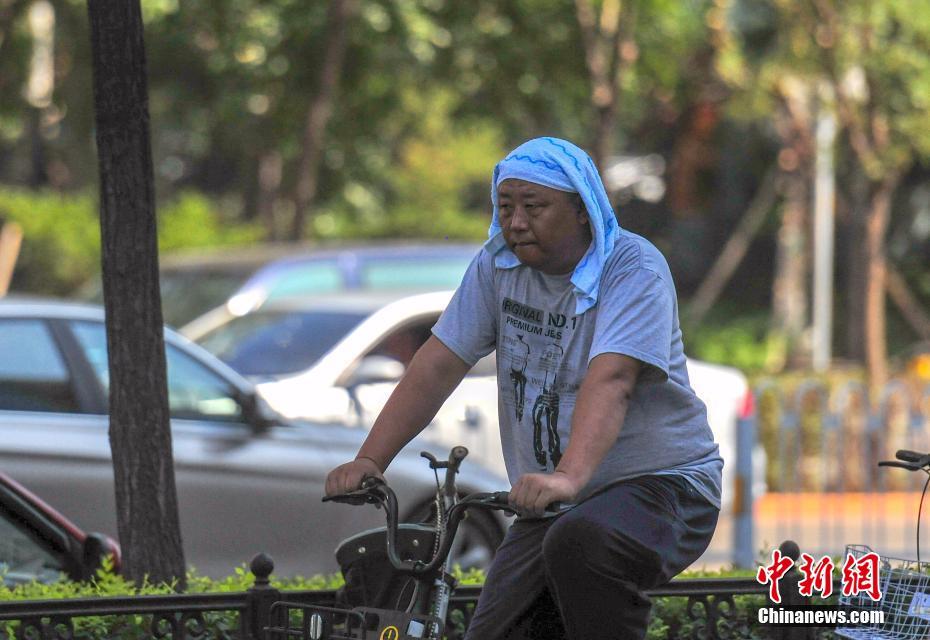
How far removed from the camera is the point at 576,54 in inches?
670

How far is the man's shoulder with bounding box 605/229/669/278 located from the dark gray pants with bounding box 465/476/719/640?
423 mm

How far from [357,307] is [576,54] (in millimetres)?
7893

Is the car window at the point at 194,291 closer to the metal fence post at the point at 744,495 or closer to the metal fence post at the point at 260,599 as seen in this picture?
the metal fence post at the point at 744,495

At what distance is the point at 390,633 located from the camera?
10.4 feet

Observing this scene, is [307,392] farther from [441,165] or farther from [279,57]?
[441,165]

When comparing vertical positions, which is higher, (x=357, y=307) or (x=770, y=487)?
(x=357, y=307)

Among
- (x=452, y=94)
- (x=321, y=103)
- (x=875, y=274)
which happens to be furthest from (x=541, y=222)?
(x=452, y=94)

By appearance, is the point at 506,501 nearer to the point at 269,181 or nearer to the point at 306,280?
the point at 306,280

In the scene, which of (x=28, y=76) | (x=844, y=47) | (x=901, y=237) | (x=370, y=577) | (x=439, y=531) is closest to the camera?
(x=439, y=531)

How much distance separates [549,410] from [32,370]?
13.9ft

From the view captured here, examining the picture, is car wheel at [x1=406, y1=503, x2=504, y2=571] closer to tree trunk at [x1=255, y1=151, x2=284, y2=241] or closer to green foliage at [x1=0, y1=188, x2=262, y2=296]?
tree trunk at [x1=255, y1=151, x2=284, y2=241]

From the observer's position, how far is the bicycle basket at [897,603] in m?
3.28

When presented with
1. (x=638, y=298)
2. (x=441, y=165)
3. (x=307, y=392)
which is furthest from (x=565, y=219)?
(x=441, y=165)

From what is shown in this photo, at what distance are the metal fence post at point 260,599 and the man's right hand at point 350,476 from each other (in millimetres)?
701
